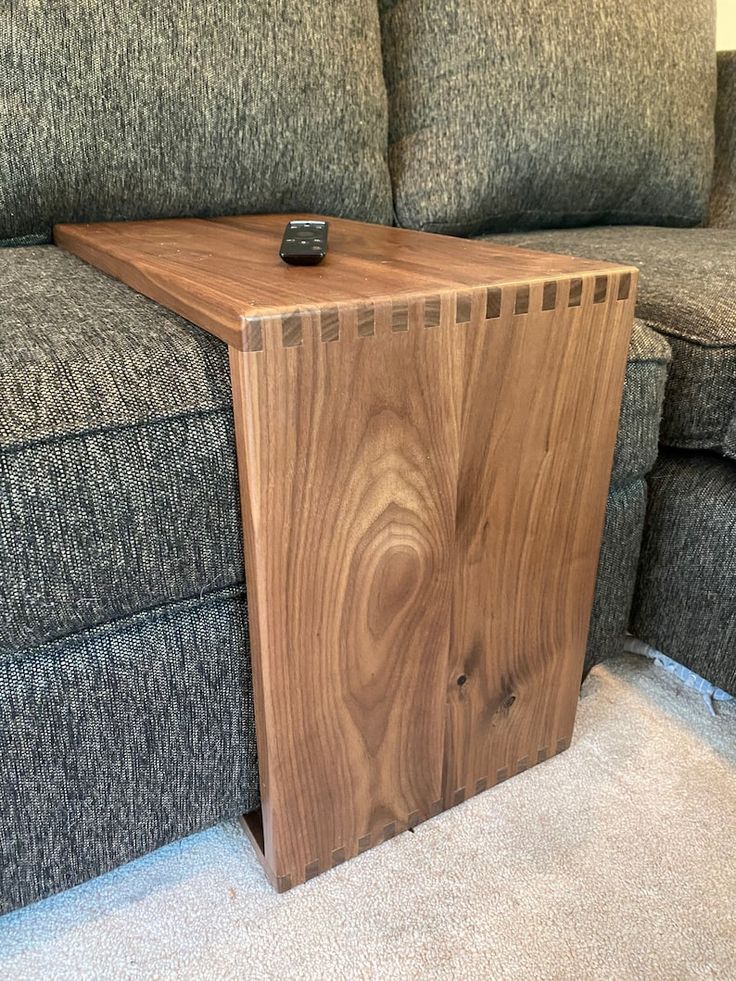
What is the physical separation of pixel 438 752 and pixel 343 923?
0.17 m

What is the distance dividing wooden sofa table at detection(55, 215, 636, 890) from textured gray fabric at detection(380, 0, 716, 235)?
0.46 m

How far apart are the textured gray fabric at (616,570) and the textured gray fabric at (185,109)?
62cm

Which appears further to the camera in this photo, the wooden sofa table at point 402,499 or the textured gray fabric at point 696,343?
the textured gray fabric at point 696,343

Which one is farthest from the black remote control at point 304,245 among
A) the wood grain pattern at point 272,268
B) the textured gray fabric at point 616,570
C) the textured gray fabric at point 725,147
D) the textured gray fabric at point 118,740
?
the textured gray fabric at point 725,147

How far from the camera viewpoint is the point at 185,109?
1.01m

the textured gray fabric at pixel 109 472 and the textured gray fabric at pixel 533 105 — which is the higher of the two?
the textured gray fabric at pixel 533 105

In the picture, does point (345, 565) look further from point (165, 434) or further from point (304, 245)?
point (304, 245)

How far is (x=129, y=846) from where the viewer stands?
69 cm

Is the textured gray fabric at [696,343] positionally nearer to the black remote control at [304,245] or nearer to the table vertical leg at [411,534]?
the table vertical leg at [411,534]

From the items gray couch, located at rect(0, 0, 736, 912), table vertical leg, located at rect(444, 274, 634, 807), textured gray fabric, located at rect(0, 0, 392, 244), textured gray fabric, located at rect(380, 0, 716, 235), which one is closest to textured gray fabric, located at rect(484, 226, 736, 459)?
gray couch, located at rect(0, 0, 736, 912)

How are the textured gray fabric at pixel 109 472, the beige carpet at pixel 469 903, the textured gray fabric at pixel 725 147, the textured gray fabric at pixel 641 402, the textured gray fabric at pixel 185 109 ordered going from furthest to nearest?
the textured gray fabric at pixel 725 147
the textured gray fabric at pixel 185 109
the textured gray fabric at pixel 641 402
the beige carpet at pixel 469 903
the textured gray fabric at pixel 109 472

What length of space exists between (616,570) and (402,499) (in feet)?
1.23

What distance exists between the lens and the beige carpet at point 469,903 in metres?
0.65

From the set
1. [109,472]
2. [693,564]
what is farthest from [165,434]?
[693,564]
